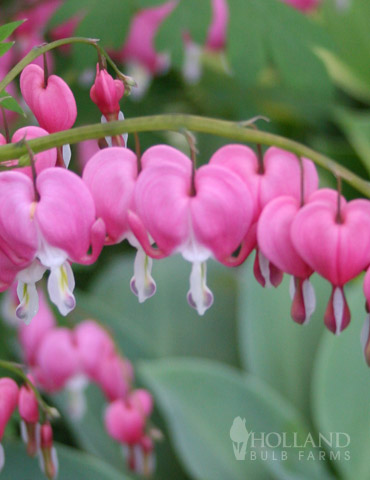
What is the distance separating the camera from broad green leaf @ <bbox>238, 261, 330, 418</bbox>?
1771mm

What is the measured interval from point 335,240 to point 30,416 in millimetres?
351

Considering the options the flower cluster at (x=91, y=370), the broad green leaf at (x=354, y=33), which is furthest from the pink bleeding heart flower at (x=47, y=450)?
the broad green leaf at (x=354, y=33)

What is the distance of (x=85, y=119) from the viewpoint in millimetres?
1647

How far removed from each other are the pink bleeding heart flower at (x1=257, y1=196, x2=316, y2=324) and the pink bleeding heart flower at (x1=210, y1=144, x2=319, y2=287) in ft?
0.06

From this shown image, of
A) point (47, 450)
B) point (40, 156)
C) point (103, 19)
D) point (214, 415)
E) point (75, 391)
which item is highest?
point (40, 156)

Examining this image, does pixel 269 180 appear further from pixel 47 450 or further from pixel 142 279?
pixel 47 450

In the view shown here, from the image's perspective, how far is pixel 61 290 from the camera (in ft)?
2.16

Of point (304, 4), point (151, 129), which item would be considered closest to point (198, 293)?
point (151, 129)

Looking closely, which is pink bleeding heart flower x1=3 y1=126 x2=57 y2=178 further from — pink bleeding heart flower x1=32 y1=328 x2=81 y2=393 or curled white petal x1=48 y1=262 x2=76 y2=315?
pink bleeding heart flower x1=32 y1=328 x2=81 y2=393

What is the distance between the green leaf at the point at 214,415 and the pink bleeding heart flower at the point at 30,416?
0.72 meters

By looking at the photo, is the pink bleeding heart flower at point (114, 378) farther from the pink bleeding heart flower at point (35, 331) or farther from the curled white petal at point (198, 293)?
the curled white petal at point (198, 293)

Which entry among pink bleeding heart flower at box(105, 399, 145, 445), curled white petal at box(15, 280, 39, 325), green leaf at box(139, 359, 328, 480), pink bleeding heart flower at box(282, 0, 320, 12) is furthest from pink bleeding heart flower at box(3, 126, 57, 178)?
pink bleeding heart flower at box(282, 0, 320, 12)

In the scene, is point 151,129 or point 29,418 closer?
point 151,129

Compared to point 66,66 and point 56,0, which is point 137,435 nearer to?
point 66,66
